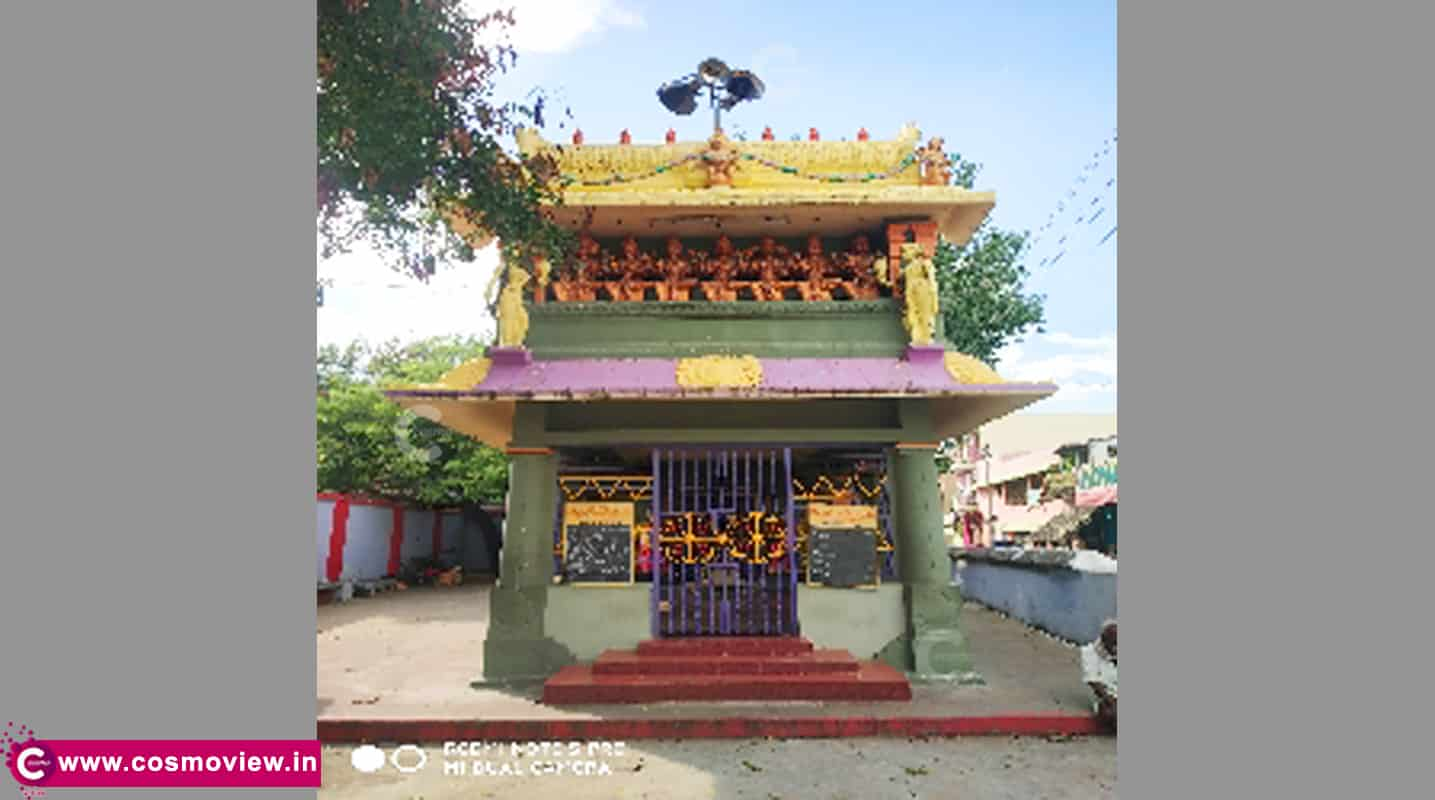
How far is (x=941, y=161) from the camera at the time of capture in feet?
32.0

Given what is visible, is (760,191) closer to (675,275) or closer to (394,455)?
(675,275)

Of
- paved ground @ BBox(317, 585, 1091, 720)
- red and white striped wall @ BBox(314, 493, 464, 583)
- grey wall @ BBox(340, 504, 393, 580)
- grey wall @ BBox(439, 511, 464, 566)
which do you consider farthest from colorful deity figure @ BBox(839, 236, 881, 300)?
grey wall @ BBox(439, 511, 464, 566)

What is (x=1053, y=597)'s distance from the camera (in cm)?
1330

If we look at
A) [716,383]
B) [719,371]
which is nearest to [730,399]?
[716,383]

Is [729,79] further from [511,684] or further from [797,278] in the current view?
[511,684]

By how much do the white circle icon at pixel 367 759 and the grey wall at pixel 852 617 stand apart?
4.25 meters

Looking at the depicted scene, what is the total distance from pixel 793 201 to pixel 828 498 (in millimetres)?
3178

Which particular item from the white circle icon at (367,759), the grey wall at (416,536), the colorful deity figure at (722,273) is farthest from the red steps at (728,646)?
the grey wall at (416,536)

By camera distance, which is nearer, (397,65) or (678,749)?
(397,65)

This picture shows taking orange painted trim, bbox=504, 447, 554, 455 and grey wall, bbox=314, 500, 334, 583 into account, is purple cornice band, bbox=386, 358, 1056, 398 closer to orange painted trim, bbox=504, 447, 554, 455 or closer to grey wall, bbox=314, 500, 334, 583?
orange painted trim, bbox=504, 447, 554, 455

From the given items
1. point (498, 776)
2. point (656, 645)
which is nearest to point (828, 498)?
point (656, 645)

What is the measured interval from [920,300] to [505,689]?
19.2 ft

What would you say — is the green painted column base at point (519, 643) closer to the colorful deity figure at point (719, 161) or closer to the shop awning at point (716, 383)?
the shop awning at point (716, 383)

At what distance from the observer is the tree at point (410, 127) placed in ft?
15.7
